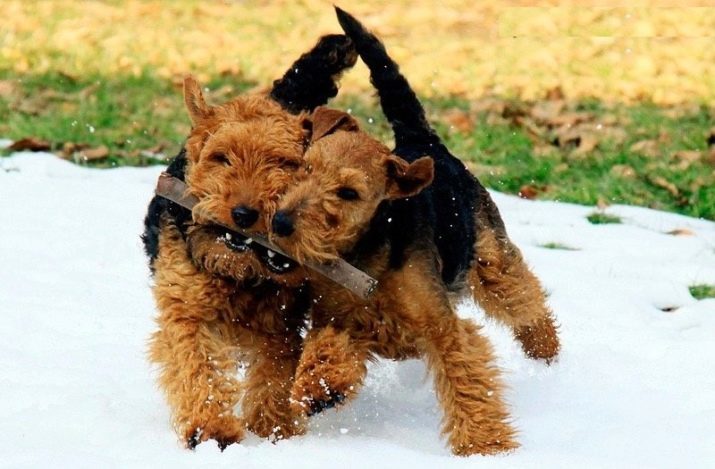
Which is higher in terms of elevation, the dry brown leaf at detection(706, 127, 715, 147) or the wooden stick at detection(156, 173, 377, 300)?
the wooden stick at detection(156, 173, 377, 300)

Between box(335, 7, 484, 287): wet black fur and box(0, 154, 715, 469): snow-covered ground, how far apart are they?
0.48 m

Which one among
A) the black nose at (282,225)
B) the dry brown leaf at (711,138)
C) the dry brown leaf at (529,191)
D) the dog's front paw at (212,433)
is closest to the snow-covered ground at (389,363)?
the dog's front paw at (212,433)

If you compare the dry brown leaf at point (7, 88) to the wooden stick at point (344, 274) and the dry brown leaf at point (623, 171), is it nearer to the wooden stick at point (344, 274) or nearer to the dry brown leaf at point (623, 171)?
the dry brown leaf at point (623, 171)

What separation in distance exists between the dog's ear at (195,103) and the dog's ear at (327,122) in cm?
31

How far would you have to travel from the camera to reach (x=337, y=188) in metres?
3.39

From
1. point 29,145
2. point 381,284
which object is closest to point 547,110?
point 29,145

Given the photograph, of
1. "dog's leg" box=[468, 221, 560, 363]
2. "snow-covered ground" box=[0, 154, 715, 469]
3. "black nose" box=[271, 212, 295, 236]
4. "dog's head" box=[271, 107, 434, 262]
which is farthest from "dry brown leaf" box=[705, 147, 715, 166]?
"black nose" box=[271, 212, 295, 236]

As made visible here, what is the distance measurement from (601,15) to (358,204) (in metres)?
7.79

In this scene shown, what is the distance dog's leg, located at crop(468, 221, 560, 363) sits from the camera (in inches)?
175

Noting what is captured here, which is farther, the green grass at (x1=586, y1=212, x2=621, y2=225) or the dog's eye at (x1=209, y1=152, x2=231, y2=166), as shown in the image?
the green grass at (x1=586, y1=212, x2=621, y2=225)

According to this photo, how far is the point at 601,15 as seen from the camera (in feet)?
35.0

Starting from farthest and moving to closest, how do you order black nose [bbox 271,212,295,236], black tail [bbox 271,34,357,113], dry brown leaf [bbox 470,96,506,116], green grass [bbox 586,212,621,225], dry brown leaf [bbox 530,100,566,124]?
dry brown leaf [bbox 470,96,506,116] → dry brown leaf [bbox 530,100,566,124] → green grass [bbox 586,212,621,225] → black tail [bbox 271,34,357,113] → black nose [bbox 271,212,295,236]

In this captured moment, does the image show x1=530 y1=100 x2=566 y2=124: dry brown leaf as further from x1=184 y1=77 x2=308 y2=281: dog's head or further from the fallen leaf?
x1=184 y1=77 x2=308 y2=281: dog's head

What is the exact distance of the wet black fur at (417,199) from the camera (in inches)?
140
